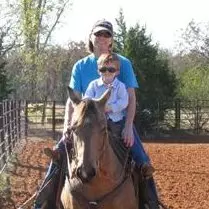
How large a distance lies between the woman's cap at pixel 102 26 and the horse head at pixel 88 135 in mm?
1046

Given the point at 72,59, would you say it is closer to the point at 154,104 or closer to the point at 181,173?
the point at 154,104

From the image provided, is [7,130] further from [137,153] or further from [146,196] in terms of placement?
[146,196]

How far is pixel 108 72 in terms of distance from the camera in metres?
4.74

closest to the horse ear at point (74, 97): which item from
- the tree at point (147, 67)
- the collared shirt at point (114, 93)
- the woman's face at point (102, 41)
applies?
the collared shirt at point (114, 93)

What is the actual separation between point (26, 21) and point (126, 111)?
3206cm

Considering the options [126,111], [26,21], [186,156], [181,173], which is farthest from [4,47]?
[126,111]

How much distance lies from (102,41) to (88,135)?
1.41m

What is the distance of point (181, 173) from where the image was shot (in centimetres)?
1291

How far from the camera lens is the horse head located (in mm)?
3973

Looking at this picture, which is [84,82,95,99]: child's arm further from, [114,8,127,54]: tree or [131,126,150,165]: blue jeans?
[114,8,127,54]: tree

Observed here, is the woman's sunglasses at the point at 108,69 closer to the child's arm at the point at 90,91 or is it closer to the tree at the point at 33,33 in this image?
the child's arm at the point at 90,91

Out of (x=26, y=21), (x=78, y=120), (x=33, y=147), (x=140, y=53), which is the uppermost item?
(x=26, y=21)

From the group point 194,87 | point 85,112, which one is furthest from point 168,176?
point 194,87

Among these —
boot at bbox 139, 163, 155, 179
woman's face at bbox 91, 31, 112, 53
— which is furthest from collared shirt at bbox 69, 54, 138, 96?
boot at bbox 139, 163, 155, 179
